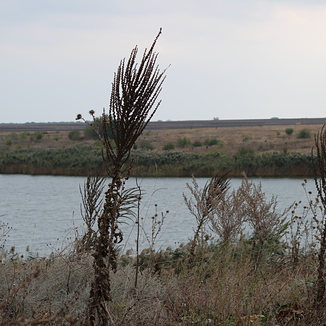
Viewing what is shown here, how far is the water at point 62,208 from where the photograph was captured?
14929 mm

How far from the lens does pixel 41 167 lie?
38.0 m

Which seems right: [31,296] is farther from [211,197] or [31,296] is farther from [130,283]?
[211,197]

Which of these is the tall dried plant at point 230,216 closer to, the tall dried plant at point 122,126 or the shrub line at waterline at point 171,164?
the tall dried plant at point 122,126

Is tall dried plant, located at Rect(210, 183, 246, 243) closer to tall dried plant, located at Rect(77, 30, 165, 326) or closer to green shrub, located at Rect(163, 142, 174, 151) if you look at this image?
tall dried plant, located at Rect(77, 30, 165, 326)

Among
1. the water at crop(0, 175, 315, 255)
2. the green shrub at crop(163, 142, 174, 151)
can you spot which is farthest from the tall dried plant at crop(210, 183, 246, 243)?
the green shrub at crop(163, 142, 174, 151)

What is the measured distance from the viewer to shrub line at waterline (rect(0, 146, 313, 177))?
32906 millimetres

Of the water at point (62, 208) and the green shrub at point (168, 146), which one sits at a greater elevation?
the green shrub at point (168, 146)

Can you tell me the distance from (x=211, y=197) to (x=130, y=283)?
301cm

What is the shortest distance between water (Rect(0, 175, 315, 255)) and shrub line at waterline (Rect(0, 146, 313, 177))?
169cm

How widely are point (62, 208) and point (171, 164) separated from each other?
13.8 m

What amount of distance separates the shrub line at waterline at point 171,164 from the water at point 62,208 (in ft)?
5.53

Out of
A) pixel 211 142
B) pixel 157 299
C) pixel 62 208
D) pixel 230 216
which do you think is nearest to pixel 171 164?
pixel 211 142

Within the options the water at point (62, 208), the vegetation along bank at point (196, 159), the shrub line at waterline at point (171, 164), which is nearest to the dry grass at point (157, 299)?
the water at point (62, 208)

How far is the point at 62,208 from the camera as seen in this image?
890 inches
